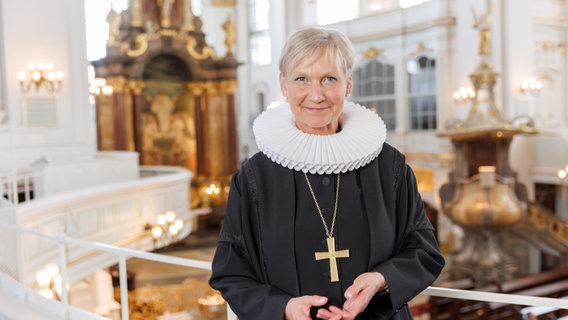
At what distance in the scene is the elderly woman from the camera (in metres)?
1.69

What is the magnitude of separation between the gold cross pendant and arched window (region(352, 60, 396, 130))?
17.6m

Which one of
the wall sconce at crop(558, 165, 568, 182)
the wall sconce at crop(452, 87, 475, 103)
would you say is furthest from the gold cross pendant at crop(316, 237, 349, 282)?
the wall sconce at crop(452, 87, 475, 103)

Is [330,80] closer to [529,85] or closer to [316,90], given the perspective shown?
[316,90]

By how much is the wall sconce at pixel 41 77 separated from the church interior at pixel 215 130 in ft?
0.19

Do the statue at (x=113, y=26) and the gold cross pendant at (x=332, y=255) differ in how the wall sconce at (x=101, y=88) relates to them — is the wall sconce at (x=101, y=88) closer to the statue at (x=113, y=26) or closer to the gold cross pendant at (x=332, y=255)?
the statue at (x=113, y=26)

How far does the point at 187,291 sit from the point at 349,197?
7355 millimetres

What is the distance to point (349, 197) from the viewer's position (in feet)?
5.84

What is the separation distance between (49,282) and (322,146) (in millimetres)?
6276

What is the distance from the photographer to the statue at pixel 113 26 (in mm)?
17031

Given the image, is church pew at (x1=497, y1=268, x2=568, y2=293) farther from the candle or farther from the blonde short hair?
the blonde short hair

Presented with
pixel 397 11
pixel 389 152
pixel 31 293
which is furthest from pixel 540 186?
pixel 389 152

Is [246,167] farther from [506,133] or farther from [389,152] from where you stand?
[506,133]

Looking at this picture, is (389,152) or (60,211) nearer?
(389,152)

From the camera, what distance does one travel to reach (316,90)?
1697 millimetres
